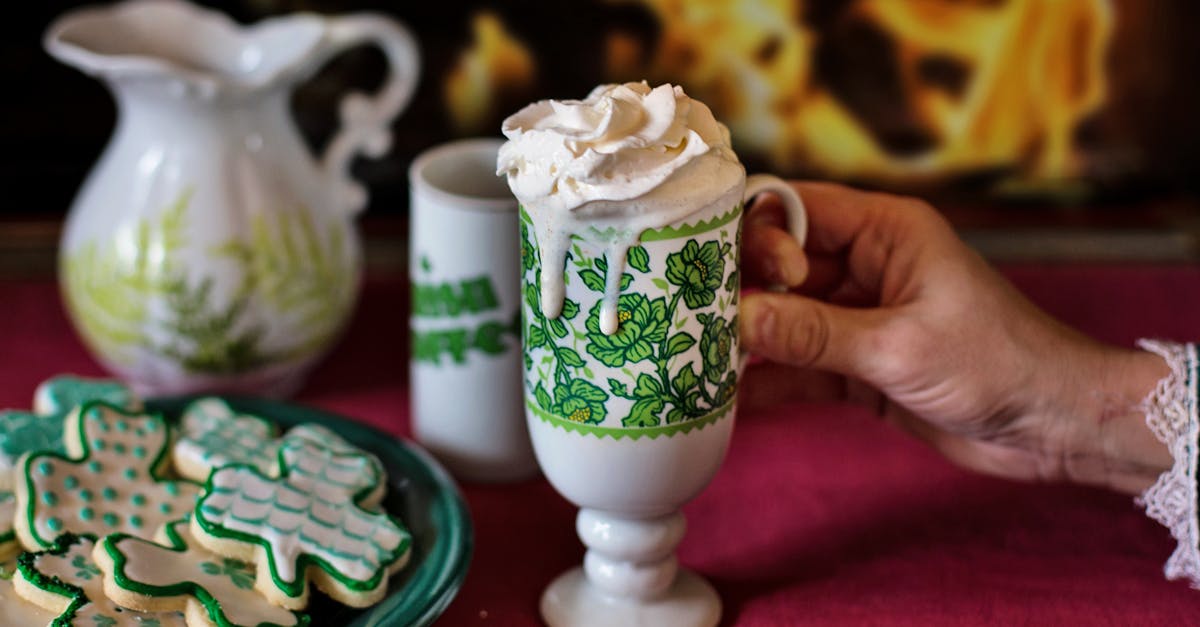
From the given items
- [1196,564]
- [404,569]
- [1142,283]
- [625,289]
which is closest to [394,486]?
[404,569]

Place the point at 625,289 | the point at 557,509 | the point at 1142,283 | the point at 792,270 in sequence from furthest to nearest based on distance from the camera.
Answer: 1. the point at 1142,283
2. the point at 557,509
3. the point at 792,270
4. the point at 625,289

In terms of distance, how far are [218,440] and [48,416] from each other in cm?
11

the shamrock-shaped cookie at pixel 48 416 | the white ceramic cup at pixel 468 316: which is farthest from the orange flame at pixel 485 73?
the shamrock-shaped cookie at pixel 48 416

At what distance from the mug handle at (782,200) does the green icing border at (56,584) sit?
1.14 feet

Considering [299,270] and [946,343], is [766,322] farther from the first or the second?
[299,270]

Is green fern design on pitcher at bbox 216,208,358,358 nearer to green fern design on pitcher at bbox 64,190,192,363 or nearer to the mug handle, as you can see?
green fern design on pitcher at bbox 64,190,192,363

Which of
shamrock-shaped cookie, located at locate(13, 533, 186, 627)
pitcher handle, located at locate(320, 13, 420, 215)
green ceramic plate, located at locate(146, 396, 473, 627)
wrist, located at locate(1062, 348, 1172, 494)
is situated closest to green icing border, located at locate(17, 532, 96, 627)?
shamrock-shaped cookie, located at locate(13, 533, 186, 627)

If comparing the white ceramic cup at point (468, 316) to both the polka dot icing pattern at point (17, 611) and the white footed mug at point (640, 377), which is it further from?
the polka dot icing pattern at point (17, 611)

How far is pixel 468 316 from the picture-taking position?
801 mm

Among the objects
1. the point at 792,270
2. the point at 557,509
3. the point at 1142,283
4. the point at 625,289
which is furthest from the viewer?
the point at 1142,283

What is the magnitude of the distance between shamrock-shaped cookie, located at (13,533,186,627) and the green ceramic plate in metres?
0.09

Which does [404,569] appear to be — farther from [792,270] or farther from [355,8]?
[355,8]

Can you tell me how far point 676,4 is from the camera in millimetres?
1138

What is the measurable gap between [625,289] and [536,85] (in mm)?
605
